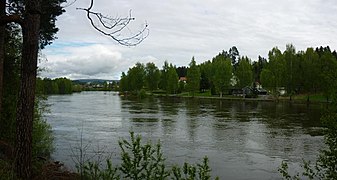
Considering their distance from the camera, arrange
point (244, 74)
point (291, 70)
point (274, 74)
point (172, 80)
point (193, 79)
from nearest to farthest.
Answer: point (291, 70)
point (274, 74)
point (244, 74)
point (193, 79)
point (172, 80)

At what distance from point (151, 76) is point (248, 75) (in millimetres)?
34331

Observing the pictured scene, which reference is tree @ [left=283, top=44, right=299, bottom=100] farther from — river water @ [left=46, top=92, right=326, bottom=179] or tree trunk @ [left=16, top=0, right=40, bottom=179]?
tree trunk @ [left=16, top=0, right=40, bottom=179]

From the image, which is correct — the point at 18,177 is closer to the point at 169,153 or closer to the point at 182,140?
the point at 169,153

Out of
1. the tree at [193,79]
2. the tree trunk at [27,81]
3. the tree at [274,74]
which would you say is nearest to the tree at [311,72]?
the tree at [274,74]

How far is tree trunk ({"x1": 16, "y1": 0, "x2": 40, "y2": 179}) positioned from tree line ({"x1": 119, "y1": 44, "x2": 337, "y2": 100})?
4654cm

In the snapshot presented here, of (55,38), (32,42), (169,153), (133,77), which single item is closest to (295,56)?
(133,77)

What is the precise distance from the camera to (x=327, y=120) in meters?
6.98

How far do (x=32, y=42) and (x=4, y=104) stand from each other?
306 inches

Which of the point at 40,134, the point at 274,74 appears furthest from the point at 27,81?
the point at 274,74

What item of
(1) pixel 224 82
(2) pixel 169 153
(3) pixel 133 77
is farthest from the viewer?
(3) pixel 133 77

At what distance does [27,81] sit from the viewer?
21.2ft

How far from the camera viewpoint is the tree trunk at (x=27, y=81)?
21.2ft

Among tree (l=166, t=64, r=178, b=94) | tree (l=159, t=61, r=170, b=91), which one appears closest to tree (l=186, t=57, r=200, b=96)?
tree (l=166, t=64, r=178, b=94)

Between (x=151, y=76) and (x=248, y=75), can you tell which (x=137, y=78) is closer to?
(x=151, y=76)
